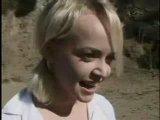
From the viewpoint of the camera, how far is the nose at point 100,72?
790mm

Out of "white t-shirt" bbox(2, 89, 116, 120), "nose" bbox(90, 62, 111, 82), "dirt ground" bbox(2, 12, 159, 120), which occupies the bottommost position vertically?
"dirt ground" bbox(2, 12, 159, 120)

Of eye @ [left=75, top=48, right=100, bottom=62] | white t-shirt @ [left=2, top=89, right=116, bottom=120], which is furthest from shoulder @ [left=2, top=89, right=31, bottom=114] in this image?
eye @ [left=75, top=48, right=100, bottom=62]

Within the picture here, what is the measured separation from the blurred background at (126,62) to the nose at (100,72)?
1.46 metres

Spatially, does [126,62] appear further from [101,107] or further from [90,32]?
[90,32]

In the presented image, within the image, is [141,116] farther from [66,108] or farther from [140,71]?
[66,108]

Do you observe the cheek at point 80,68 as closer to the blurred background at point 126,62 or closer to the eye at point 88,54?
the eye at point 88,54

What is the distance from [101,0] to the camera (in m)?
0.84

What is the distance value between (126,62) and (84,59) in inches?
119

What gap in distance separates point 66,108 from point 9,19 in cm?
378

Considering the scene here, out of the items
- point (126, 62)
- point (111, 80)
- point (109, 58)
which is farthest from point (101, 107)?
point (126, 62)

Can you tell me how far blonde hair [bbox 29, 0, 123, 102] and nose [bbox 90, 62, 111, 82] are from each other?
0.12 ft

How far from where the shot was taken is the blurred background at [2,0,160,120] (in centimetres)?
297

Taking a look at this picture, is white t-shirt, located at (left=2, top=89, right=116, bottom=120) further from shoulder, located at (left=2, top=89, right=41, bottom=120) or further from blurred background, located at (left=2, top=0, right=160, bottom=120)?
blurred background, located at (left=2, top=0, right=160, bottom=120)

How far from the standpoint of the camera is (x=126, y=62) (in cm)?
381
